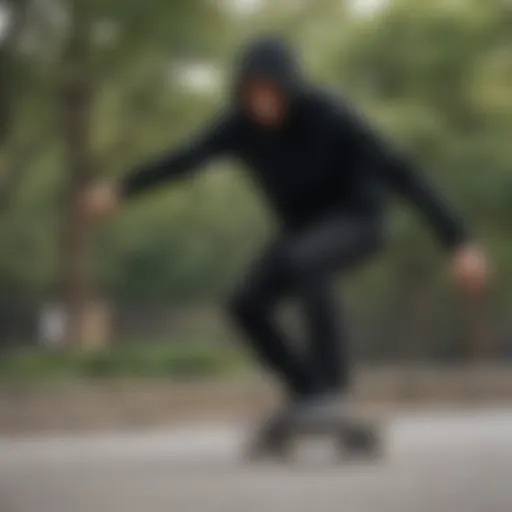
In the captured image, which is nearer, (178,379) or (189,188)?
(178,379)

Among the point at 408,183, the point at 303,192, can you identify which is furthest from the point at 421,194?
the point at 303,192

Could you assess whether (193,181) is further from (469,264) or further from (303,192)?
(469,264)

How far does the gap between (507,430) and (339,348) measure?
38 cm

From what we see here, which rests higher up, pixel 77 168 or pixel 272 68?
pixel 77 168

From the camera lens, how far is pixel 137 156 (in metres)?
2.44

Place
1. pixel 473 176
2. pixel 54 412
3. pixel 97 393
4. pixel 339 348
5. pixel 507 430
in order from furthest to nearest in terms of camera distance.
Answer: pixel 473 176 → pixel 97 393 → pixel 54 412 → pixel 507 430 → pixel 339 348

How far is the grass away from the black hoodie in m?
1.04

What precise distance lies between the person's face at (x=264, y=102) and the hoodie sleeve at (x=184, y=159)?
4 centimetres

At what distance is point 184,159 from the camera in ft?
4.64

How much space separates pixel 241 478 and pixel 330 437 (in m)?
0.20

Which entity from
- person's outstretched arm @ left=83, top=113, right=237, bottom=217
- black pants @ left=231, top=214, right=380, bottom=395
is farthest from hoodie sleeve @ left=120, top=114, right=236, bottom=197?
black pants @ left=231, top=214, right=380, bottom=395

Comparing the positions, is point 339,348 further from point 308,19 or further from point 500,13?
point 500,13

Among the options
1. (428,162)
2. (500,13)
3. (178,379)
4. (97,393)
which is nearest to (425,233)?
(428,162)

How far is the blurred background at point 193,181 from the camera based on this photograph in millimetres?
2482
